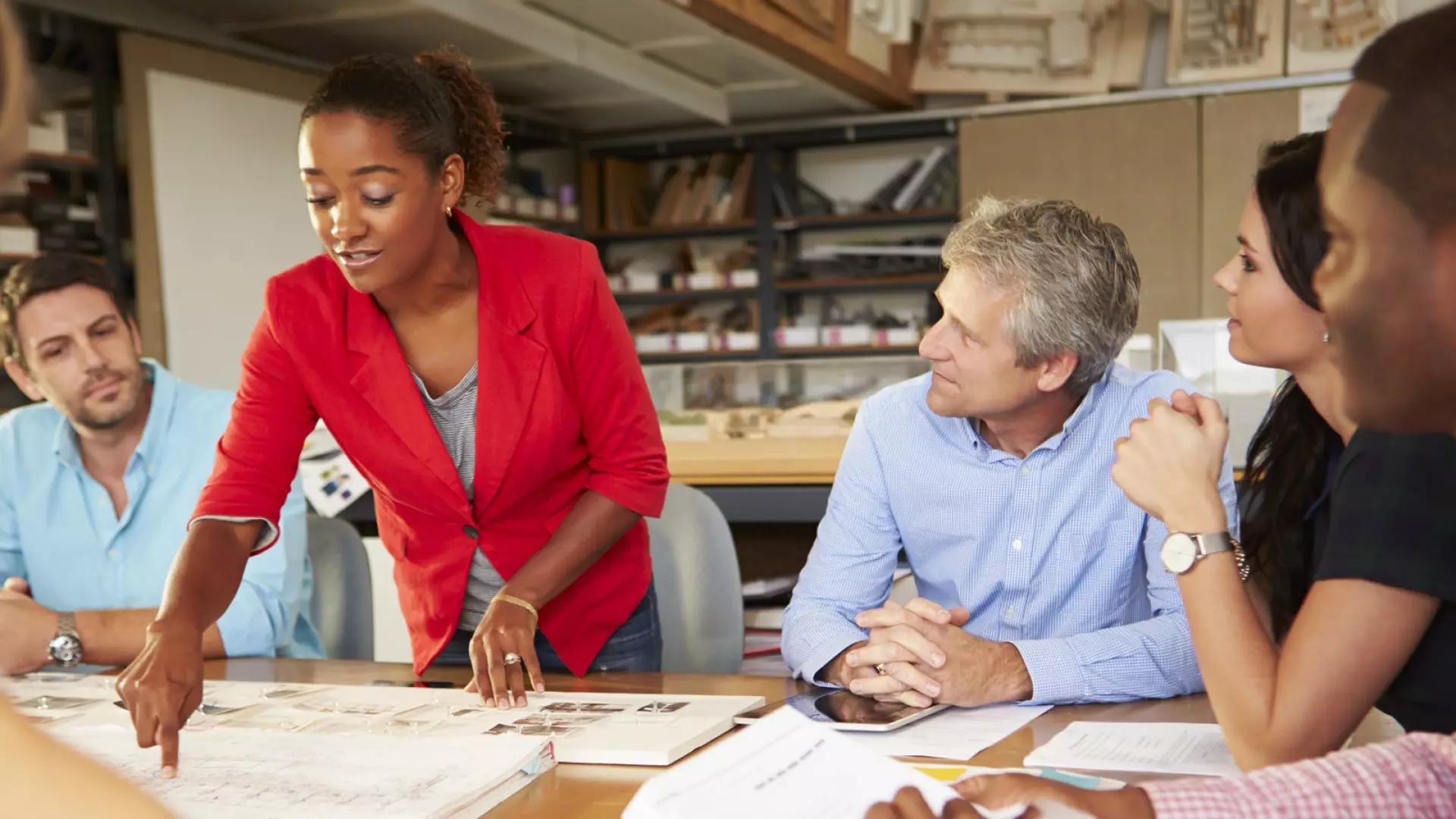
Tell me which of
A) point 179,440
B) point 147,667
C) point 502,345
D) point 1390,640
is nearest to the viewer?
point 1390,640

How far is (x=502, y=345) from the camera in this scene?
1.58m

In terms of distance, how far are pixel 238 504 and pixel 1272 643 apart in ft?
3.78

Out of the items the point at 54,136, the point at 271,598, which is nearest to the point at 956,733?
the point at 271,598

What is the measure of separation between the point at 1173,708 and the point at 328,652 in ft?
4.42

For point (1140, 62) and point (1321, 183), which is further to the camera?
point (1140, 62)

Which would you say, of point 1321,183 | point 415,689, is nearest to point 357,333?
point 415,689

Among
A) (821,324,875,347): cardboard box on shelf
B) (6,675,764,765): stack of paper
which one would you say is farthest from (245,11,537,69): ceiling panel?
(6,675,764,765): stack of paper

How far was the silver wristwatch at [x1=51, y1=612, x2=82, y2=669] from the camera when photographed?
1667 millimetres

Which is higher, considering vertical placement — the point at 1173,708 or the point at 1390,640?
the point at 1390,640

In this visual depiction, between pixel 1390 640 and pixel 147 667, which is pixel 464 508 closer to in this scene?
pixel 147 667

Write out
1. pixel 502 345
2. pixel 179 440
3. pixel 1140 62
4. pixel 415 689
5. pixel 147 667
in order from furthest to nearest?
pixel 1140 62 < pixel 179 440 < pixel 502 345 < pixel 415 689 < pixel 147 667

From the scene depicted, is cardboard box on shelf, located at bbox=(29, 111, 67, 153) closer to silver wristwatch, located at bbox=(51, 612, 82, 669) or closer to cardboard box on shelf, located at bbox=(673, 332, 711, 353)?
silver wristwatch, located at bbox=(51, 612, 82, 669)

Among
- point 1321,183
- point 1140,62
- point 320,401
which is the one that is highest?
point 1140,62

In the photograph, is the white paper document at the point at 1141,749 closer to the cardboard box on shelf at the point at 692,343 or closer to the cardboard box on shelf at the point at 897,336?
the cardboard box on shelf at the point at 897,336
